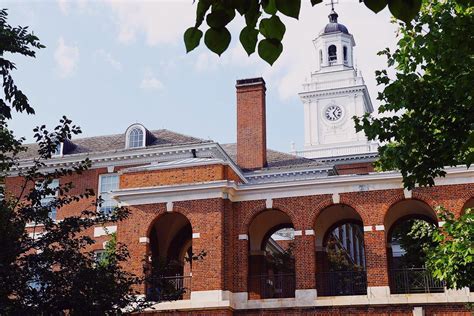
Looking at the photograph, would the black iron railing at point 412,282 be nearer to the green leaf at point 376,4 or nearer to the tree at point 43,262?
the tree at point 43,262

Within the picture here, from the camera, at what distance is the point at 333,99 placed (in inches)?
2731

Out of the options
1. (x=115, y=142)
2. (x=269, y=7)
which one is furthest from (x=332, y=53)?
(x=269, y=7)

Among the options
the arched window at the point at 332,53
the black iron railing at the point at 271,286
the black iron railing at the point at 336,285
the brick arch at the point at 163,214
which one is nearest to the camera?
the brick arch at the point at 163,214

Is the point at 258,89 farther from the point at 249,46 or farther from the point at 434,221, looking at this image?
the point at 249,46

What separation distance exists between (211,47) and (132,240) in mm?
23048

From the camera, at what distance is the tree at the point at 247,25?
3609mm

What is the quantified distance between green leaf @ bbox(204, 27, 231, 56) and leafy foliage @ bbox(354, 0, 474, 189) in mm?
10039

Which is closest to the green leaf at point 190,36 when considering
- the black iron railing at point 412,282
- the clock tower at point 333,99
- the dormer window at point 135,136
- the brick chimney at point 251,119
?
the black iron railing at point 412,282

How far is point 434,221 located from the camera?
1062 inches

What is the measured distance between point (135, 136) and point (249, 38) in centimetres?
3275

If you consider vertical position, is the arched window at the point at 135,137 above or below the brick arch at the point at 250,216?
above

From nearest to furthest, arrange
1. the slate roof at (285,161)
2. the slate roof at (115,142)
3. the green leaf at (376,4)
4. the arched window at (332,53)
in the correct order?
the green leaf at (376,4) < the slate roof at (285,161) < the slate roof at (115,142) < the arched window at (332,53)

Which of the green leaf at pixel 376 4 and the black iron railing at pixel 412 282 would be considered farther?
the black iron railing at pixel 412 282

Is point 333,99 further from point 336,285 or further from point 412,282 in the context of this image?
point 412,282
